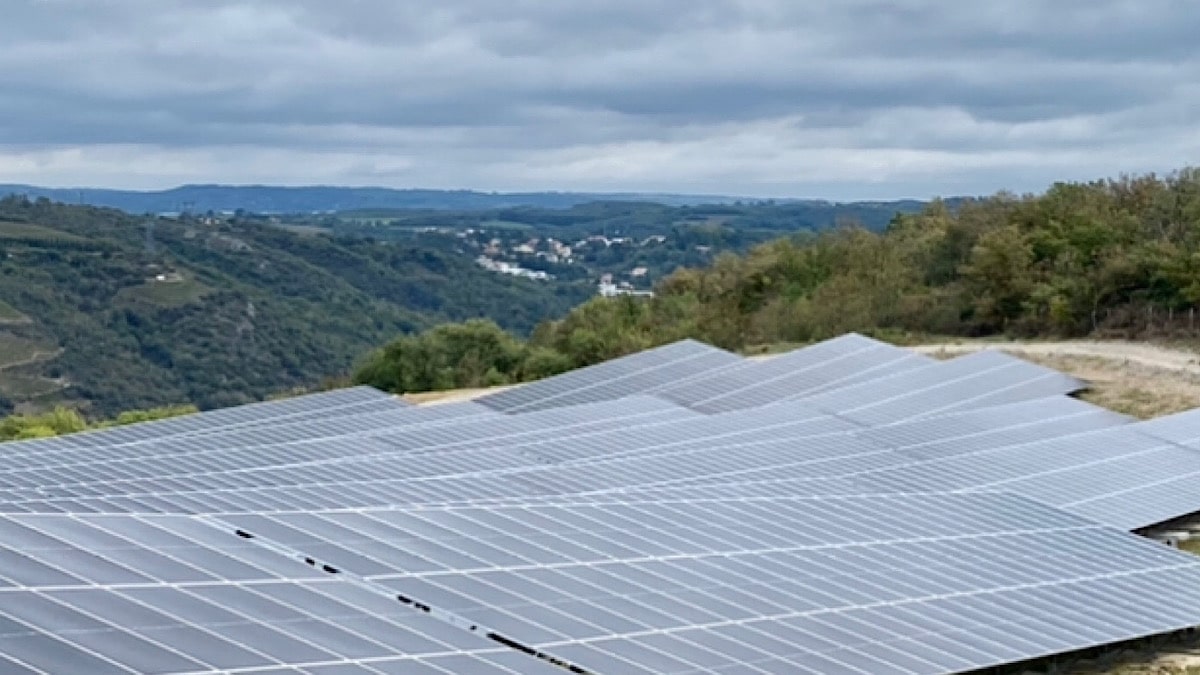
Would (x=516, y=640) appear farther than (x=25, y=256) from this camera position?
No

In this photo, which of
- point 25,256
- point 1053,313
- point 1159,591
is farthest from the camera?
point 25,256

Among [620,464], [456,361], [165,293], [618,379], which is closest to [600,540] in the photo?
[620,464]

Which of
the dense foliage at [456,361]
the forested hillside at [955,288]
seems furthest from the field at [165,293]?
the dense foliage at [456,361]

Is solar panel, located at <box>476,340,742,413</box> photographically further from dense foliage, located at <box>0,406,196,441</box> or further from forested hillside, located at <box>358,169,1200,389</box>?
forested hillside, located at <box>358,169,1200,389</box>

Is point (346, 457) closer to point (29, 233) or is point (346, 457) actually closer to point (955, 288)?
point (955, 288)

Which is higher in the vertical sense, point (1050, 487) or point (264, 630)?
point (264, 630)

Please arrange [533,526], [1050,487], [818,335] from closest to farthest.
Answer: [533,526] < [1050,487] < [818,335]

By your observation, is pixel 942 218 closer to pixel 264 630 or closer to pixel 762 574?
pixel 762 574

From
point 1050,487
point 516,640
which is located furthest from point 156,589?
point 1050,487
